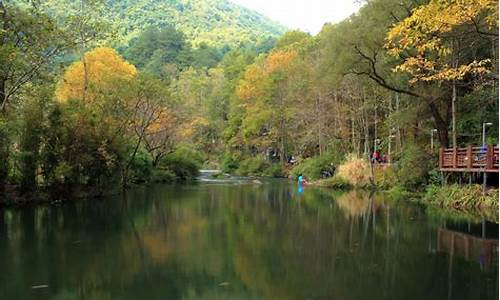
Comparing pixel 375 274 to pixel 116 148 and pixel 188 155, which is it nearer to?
pixel 116 148

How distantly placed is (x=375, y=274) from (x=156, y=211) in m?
12.5

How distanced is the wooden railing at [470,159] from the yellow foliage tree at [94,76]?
18.4 metres

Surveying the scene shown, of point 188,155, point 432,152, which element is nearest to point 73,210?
point 432,152

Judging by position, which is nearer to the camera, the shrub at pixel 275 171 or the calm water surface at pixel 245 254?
the calm water surface at pixel 245 254

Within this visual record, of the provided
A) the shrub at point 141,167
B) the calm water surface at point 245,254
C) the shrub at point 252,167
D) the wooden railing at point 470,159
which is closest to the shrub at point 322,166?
the shrub at point 141,167

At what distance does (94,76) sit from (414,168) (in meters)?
22.3

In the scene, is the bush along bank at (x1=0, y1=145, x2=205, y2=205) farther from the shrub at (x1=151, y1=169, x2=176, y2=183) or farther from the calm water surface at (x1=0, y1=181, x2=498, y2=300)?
the calm water surface at (x1=0, y1=181, x2=498, y2=300)

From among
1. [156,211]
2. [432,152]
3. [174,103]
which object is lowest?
[156,211]

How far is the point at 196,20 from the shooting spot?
4596 inches

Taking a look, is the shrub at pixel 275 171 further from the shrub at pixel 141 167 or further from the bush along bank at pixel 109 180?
the shrub at pixel 141 167

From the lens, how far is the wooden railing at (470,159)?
64.0 ft

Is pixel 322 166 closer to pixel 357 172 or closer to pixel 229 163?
pixel 357 172

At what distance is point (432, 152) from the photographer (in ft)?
83.2

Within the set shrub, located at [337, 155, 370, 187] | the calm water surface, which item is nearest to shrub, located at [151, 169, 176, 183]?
shrub, located at [337, 155, 370, 187]
